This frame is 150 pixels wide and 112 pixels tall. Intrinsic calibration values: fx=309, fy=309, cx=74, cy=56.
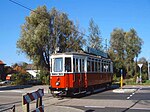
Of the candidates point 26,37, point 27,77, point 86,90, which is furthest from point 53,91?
point 27,77

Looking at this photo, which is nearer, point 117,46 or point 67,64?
point 67,64

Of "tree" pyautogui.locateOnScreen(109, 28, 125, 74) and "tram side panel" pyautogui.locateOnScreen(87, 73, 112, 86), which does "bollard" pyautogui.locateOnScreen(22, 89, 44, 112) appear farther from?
"tree" pyautogui.locateOnScreen(109, 28, 125, 74)

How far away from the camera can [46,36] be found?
141 ft

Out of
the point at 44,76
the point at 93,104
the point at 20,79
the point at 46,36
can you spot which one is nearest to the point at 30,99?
the point at 93,104

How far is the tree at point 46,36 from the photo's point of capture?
42781 millimetres

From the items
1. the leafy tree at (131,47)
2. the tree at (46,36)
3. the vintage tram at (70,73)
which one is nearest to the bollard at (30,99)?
the vintage tram at (70,73)

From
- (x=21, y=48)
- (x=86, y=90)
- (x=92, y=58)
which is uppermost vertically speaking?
(x=21, y=48)

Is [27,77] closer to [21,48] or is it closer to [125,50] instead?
[21,48]

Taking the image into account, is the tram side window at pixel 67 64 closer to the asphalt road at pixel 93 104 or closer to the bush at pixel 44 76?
the asphalt road at pixel 93 104

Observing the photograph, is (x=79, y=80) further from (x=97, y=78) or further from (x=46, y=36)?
(x=46, y=36)

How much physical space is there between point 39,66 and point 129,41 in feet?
86.6

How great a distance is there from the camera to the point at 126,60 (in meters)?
64.2

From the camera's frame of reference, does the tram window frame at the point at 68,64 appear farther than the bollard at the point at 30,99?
Yes

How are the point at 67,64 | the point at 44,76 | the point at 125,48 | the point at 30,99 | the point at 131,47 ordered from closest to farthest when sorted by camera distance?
the point at 30,99 < the point at 67,64 < the point at 44,76 < the point at 131,47 < the point at 125,48
